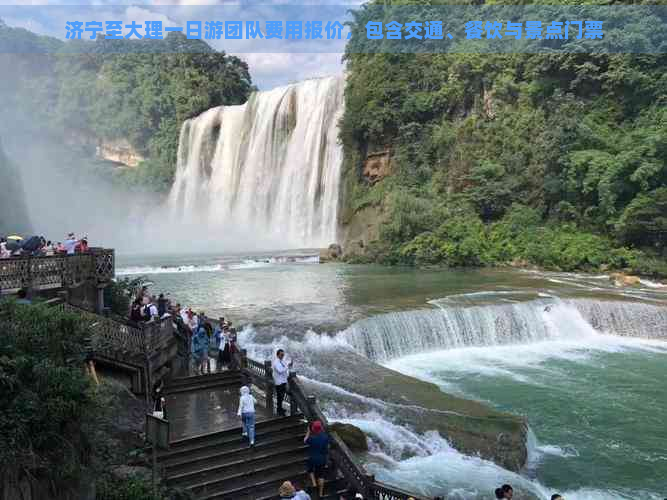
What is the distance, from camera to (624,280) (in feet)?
82.5

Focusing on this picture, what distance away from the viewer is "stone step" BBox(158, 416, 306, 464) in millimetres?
8477

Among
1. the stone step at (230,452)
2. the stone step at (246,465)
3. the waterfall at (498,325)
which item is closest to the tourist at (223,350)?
the stone step at (230,452)

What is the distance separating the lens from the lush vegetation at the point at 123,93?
205 ft

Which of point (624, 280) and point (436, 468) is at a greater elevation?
point (624, 280)

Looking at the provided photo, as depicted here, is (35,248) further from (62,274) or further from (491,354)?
(491,354)

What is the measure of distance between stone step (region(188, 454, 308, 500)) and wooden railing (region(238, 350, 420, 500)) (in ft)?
2.15

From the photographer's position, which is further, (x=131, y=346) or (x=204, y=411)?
(x=131, y=346)

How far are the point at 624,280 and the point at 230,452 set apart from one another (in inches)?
861

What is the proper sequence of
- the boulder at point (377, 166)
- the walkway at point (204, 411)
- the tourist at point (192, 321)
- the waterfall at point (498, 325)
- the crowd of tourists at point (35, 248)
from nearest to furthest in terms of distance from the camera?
the walkway at point (204, 411)
the crowd of tourists at point (35, 248)
the tourist at point (192, 321)
the waterfall at point (498, 325)
the boulder at point (377, 166)

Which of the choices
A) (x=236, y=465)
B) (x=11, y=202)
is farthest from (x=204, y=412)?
(x=11, y=202)

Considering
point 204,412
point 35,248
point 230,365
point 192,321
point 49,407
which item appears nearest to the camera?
point 49,407

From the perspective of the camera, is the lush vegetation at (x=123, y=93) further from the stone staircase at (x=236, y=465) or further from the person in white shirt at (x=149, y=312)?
the stone staircase at (x=236, y=465)

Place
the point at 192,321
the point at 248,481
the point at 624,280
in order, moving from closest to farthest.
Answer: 1. the point at 248,481
2. the point at 192,321
3. the point at 624,280

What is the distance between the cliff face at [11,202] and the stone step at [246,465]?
25436 mm
